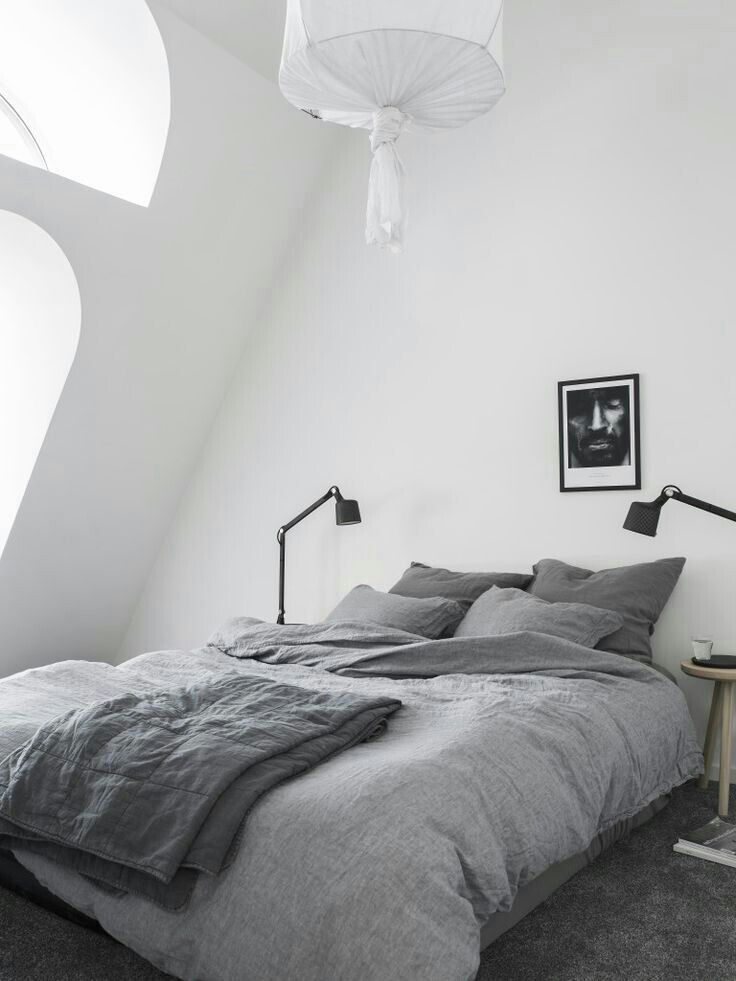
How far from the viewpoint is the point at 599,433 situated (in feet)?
11.8

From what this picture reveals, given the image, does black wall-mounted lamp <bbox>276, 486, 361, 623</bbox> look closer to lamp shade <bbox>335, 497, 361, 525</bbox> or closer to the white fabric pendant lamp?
lamp shade <bbox>335, 497, 361, 525</bbox>

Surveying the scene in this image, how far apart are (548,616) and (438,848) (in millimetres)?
1521

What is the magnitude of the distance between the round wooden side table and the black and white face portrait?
891mm

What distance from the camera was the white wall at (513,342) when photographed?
3.40 m

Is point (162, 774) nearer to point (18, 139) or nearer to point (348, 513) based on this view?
point (348, 513)

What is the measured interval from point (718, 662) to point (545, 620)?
63cm

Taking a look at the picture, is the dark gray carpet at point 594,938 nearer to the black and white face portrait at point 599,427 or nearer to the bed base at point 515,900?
the bed base at point 515,900

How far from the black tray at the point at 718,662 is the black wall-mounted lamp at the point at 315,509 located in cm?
160

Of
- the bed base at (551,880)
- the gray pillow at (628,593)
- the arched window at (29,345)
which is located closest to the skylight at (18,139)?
the arched window at (29,345)

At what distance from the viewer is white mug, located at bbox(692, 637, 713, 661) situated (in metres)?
3.10

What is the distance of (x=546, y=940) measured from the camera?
2047 mm

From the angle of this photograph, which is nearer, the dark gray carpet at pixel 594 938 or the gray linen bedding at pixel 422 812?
the gray linen bedding at pixel 422 812

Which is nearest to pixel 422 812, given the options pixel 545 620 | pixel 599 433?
pixel 545 620

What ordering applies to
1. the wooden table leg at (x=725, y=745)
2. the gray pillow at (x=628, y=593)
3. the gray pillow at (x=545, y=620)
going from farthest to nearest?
the gray pillow at (x=628, y=593), the gray pillow at (x=545, y=620), the wooden table leg at (x=725, y=745)
